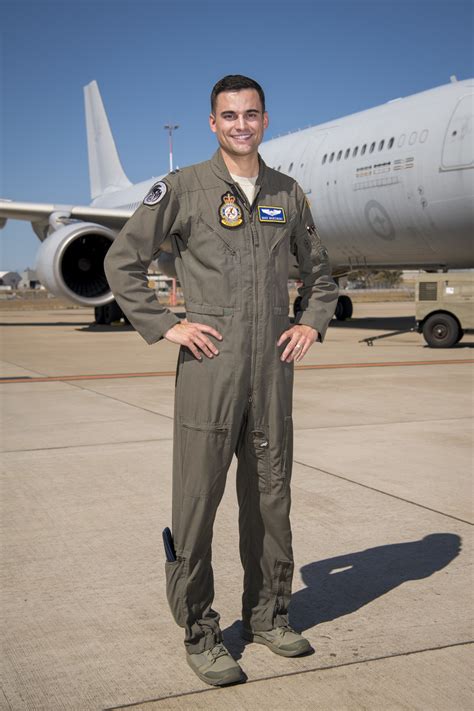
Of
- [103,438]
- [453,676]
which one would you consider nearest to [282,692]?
[453,676]

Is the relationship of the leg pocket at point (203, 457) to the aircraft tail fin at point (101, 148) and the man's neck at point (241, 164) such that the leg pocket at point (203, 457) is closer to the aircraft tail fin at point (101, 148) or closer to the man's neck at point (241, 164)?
the man's neck at point (241, 164)

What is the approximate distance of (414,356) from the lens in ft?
40.1

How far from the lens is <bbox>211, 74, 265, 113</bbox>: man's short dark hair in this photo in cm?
271

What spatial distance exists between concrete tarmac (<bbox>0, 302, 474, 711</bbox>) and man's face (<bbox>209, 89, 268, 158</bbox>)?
1664mm

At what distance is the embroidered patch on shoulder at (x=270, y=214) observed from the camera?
2.73 metres

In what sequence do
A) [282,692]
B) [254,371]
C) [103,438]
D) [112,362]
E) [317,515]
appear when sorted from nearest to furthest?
[282,692], [254,371], [317,515], [103,438], [112,362]

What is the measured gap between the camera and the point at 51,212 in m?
19.7

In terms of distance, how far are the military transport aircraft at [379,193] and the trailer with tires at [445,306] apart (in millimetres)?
681

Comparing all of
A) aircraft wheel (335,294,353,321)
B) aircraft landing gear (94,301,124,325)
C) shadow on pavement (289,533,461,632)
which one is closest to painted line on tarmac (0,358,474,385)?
shadow on pavement (289,533,461,632)

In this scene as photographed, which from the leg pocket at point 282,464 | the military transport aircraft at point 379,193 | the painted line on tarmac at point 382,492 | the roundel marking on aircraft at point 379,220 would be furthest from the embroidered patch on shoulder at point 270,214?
the roundel marking on aircraft at point 379,220

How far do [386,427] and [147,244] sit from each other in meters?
4.29

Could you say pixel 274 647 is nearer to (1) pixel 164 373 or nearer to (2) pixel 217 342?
(2) pixel 217 342

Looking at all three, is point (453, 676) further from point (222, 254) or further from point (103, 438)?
point (103, 438)

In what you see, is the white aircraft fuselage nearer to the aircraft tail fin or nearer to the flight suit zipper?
the flight suit zipper
